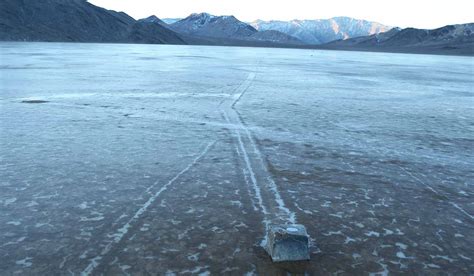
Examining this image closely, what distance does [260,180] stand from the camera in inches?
210

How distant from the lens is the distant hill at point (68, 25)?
4414 inches

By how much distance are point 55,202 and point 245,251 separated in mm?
2076

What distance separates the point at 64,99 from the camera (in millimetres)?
11180

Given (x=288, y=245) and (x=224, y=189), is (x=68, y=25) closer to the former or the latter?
(x=224, y=189)

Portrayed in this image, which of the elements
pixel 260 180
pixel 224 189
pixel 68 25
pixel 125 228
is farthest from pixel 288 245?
pixel 68 25

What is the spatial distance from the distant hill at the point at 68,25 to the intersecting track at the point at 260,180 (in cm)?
10828

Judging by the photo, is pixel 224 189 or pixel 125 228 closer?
pixel 125 228

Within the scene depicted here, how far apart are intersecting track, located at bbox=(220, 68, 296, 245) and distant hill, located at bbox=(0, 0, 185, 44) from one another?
108282 mm

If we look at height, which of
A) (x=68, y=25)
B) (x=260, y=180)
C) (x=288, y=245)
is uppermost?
(x=68, y=25)

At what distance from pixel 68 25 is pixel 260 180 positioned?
140 m

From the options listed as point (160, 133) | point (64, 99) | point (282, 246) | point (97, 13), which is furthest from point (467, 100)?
point (97, 13)

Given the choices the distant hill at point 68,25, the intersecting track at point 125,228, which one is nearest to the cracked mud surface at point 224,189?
the intersecting track at point 125,228

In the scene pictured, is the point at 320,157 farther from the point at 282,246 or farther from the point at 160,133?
the point at 282,246

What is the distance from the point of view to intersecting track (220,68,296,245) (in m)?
4.26
